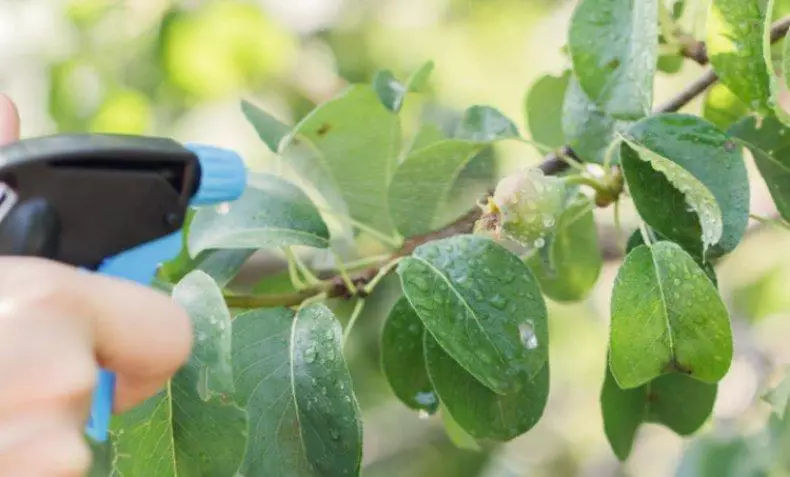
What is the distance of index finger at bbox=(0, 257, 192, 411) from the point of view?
0.35m

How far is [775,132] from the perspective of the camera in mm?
661

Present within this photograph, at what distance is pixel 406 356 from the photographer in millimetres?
675

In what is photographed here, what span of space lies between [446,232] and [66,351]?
1.23 feet

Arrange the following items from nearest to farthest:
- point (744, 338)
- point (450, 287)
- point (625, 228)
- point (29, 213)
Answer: point (29, 213) → point (450, 287) → point (625, 228) → point (744, 338)

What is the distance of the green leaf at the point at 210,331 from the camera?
479mm

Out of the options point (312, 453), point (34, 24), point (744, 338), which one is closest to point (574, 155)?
point (312, 453)

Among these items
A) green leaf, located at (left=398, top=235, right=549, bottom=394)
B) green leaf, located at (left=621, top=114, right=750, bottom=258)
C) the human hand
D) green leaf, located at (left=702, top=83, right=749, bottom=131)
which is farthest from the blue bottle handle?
green leaf, located at (left=702, top=83, right=749, bottom=131)

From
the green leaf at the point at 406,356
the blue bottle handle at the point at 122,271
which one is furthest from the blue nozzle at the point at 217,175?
the green leaf at the point at 406,356

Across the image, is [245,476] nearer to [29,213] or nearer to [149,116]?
[29,213]

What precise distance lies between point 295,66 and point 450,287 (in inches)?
44.8

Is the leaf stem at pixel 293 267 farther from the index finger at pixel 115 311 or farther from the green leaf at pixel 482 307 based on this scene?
the index finger at pixel 115 311

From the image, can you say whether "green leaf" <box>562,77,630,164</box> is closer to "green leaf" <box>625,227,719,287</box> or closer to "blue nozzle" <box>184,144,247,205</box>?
"green leaf" <box>625,227,719,287</box>

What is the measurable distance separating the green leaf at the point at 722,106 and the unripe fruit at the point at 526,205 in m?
0.24

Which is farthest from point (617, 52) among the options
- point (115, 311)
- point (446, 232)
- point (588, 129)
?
point (115, 311)
